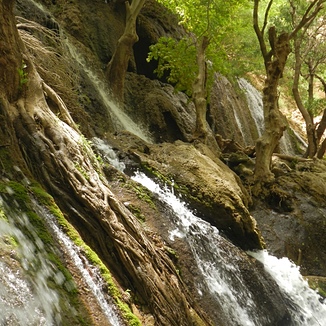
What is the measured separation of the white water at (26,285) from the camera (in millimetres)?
3139

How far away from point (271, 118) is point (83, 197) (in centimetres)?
795

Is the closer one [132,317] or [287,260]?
[132,317]

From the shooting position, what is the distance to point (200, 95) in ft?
40.6

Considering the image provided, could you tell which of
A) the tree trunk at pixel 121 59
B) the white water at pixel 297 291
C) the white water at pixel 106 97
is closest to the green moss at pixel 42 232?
the white water at pixel 297 291

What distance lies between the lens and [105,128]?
11.1 m

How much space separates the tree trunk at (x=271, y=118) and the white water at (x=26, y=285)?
8.74 m

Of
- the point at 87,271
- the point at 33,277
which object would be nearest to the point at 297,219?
the point at 87,271

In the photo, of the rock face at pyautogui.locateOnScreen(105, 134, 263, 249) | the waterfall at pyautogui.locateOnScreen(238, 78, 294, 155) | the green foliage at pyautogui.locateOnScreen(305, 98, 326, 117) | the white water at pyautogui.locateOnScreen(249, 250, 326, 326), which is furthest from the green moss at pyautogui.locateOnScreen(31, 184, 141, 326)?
the waterfall at pyautogui.locateOnScreen(238, 78, 294, 155)

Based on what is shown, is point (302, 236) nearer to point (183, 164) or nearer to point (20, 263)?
point (183, 164)

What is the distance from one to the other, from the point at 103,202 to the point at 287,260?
5.90 m

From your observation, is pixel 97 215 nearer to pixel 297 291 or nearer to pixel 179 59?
pixel 297 291

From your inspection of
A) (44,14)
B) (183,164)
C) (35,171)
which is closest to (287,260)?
(183,164)

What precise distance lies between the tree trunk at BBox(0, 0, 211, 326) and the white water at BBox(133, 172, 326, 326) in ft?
2.67

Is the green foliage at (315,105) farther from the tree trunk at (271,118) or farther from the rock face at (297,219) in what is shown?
the tree trunk at (271,118)
